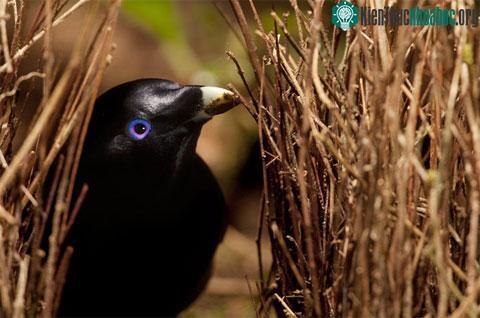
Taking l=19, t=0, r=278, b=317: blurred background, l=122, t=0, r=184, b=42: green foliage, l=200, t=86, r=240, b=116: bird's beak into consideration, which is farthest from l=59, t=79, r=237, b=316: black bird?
l=122, t=0, r=184, b=42: green foliage

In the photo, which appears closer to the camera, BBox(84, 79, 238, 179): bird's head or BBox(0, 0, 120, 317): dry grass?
BBox(0, 0, 120, 317): dry grass

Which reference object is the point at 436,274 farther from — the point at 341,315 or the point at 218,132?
the point at 218,132

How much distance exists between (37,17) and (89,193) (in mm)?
483

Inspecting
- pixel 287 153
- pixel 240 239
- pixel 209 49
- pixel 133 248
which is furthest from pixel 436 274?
pixel 209 49

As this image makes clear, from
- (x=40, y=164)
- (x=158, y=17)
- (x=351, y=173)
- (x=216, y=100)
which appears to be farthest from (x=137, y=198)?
(x=158, y=17)

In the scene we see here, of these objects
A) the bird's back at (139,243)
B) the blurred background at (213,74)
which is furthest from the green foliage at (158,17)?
the bird's back at (139,243)

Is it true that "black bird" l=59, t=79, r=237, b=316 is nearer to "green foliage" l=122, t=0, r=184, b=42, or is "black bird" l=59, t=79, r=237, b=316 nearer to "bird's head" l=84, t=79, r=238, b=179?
"bird's head" l=84, t=79, r=238, b=179

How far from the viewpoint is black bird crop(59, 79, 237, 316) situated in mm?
2061

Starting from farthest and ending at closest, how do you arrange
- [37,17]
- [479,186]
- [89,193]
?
[89,193] < [37,17] < [479,186]

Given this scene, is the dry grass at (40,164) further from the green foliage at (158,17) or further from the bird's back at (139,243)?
the green foliage at (158,17)

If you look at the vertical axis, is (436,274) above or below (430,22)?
below

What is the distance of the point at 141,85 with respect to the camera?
210cm

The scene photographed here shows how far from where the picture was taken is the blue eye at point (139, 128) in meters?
2.06

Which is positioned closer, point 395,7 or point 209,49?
point 395,7
